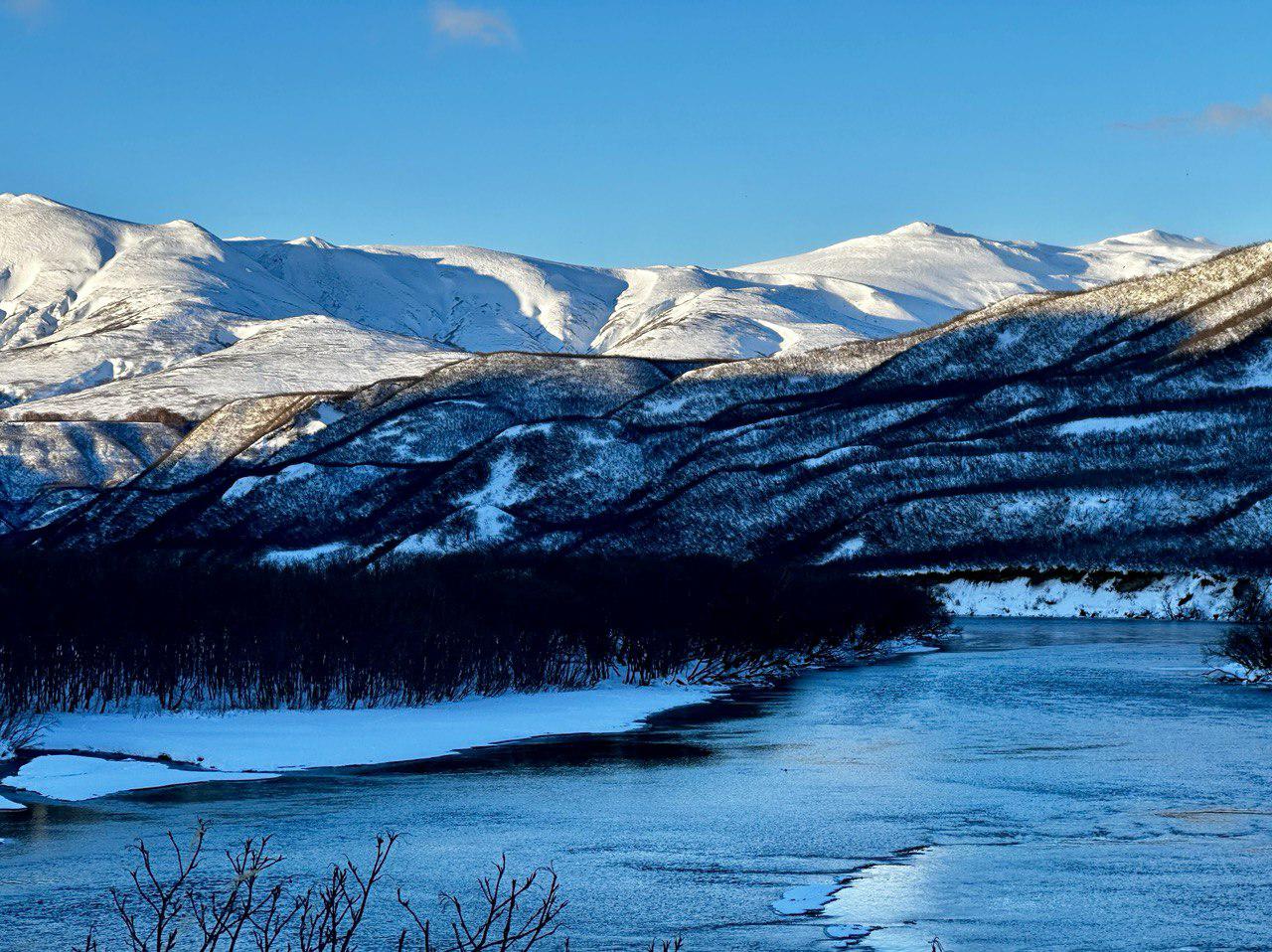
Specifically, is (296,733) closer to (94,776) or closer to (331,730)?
(331,730)

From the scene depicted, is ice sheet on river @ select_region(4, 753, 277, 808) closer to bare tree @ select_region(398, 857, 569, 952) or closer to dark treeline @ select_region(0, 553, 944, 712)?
dark treeline @ select_region(0, 553, 944, 712)

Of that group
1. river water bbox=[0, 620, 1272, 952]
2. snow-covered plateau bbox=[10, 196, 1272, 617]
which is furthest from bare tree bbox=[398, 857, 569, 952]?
snow-covered plateau bbox=[10, 196, 1272, 617]

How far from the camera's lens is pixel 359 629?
34812 mm

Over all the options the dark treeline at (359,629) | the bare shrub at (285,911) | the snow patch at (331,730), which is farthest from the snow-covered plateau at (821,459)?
the bare shrub at (285,911)

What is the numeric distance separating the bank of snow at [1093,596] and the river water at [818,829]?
5148 cm

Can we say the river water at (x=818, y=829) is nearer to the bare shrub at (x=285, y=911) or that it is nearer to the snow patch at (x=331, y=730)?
the bare shrub at (x=285, y=911)

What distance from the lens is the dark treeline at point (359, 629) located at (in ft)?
103

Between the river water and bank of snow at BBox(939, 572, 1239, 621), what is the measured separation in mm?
51480

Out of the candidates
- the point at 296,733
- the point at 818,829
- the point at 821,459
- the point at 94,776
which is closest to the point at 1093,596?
the point at 821,459

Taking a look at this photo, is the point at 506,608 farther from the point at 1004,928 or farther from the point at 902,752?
the point at 1004,928

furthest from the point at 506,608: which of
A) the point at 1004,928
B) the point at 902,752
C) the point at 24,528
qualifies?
the point at 24,528

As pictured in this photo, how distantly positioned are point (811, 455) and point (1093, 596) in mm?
33765

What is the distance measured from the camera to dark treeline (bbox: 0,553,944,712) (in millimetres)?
31422

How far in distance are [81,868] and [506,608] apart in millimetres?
24437
